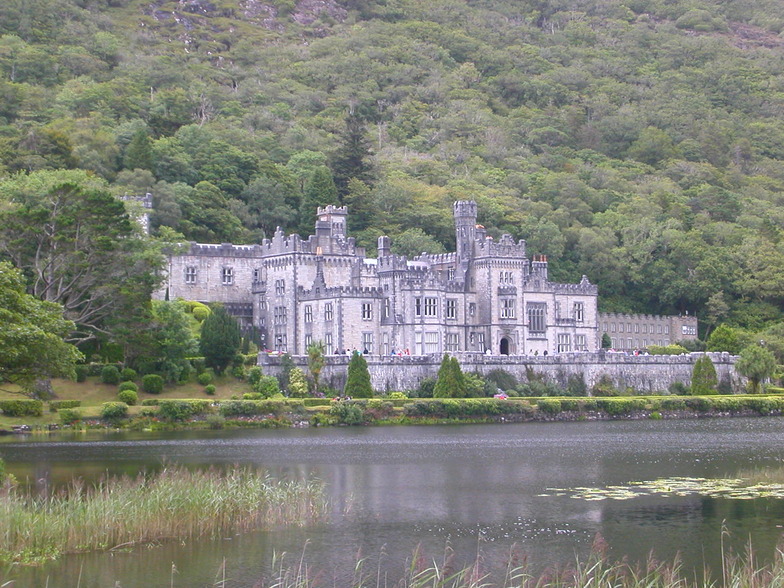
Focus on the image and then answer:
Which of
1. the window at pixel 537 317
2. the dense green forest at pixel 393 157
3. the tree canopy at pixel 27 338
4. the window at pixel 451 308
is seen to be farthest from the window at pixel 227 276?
the tree canopy at pixel 27 338

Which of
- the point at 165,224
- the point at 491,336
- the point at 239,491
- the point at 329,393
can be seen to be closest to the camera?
the point at 239,491

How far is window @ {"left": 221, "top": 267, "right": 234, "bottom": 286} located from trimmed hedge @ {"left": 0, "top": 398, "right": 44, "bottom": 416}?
103 ft

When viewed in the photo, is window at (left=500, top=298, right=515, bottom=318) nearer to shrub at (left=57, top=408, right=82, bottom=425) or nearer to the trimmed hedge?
shrub at (left=57, top=408, right=82, bottom=425)

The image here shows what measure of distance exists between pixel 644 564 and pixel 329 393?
54.0 meters

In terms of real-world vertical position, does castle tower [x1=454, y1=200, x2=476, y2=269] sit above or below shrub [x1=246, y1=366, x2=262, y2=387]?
above

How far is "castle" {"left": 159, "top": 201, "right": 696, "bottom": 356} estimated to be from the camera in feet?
318

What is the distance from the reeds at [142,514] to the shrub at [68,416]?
3291 centimetres

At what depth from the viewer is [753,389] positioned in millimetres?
97500

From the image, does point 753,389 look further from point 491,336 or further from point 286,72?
point 286,72

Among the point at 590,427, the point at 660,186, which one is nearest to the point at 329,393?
the point at 590,427

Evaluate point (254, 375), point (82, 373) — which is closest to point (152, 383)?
point (82, 373)

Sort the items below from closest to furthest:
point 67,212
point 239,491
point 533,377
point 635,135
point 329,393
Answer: point 239,491
point 67,212
point 329,393
point 533,377
point 635,135

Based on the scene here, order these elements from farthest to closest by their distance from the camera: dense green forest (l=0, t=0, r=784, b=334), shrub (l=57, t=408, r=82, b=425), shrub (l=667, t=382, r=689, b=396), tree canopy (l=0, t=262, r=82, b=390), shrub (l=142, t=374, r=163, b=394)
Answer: dense green forest (l=0, t=0, r=784, b=334) < shrub (l=667, t=382, r=689, b=396) < shrub (l=142, t=374, r=163, b=394) < shrub (l=57, t=408, r=82, b=425) < tree canopy (l=0, t=262, r=82, b=390)

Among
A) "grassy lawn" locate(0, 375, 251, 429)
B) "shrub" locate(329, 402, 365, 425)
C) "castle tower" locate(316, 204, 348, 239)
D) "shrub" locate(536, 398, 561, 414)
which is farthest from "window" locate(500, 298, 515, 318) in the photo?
"shrub" locate(329, 402, 365, 425)
